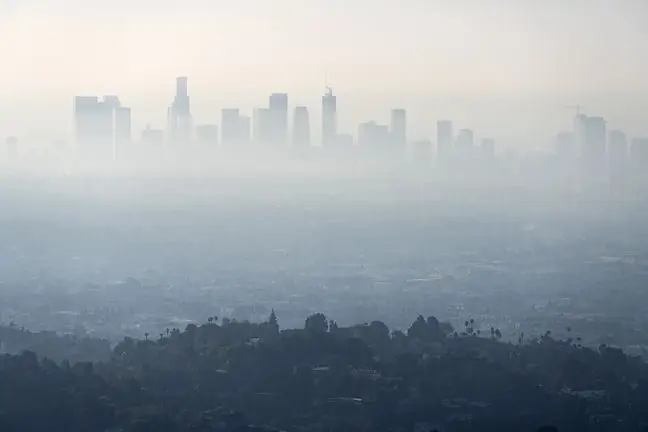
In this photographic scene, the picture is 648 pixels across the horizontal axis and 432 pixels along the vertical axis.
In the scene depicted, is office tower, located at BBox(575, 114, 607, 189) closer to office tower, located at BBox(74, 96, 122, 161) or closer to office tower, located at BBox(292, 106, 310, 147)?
office tower, located at BBox(292, 106, 310, 147)

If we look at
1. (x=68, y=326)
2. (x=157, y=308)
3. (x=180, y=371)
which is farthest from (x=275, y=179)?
(x=180, y=371)

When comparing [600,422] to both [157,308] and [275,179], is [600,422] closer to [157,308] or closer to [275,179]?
[157,308]

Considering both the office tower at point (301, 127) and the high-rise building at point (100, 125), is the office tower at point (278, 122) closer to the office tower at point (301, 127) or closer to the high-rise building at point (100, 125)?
the office tower at point (301, 127)

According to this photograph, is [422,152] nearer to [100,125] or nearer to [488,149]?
[488,149]

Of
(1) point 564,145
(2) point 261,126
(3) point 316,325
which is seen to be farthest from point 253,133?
(3) point 316,325

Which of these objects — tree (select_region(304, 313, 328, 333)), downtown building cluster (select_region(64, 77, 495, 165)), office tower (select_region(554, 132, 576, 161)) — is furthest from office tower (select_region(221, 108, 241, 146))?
tree (select_region(304, 313, 328, 333))
